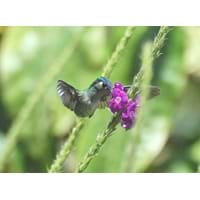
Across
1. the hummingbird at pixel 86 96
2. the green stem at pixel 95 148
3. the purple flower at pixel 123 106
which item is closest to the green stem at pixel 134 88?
the green stem at pixel 95 148

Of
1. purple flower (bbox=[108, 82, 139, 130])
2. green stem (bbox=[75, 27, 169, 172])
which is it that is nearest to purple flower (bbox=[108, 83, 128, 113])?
purple flower (bbox=[108, 82, 139, 130])

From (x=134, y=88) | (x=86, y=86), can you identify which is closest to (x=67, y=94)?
(x=86, y=86)

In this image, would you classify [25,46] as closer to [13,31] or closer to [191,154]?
[13,31]

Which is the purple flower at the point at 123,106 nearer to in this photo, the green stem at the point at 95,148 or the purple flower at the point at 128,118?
the purple flower at the point at 128,118

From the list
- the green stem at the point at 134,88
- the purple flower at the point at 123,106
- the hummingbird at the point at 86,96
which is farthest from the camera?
the hummingbird at the point at 86,96

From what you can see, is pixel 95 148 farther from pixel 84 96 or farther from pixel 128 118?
pixel 84 96
